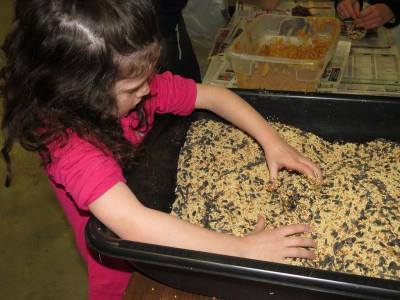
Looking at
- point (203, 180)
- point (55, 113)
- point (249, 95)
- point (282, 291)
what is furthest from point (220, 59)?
point (282, 291)

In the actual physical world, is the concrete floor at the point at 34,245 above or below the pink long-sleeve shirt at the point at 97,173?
below

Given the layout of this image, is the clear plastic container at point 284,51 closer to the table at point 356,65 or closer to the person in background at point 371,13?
the table at point 356,65

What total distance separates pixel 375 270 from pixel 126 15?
60cm

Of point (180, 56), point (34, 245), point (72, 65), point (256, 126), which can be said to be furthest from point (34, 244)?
point (72, 65)

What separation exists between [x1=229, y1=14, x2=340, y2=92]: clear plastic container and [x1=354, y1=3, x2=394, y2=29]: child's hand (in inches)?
6.5

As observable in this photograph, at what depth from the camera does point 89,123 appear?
2.29ft

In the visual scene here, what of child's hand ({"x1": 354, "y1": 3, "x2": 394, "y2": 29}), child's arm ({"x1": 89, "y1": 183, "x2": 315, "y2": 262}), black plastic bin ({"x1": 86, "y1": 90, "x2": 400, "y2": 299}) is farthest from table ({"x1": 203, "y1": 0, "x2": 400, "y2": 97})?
child's arm ({"x1": 89, "y1": 183, "x2": 315, "y2": 262})

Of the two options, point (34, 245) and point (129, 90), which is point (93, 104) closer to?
point (129, 90)

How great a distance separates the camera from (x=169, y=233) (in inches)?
26.1

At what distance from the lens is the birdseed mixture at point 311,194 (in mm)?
770

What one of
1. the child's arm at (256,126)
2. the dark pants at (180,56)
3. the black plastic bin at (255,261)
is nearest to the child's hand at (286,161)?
the child's arm at (256,126)

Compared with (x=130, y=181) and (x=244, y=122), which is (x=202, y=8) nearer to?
(x=244, y=122)

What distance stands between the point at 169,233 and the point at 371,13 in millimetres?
1116

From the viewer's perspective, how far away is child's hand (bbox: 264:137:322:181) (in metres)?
0.88
